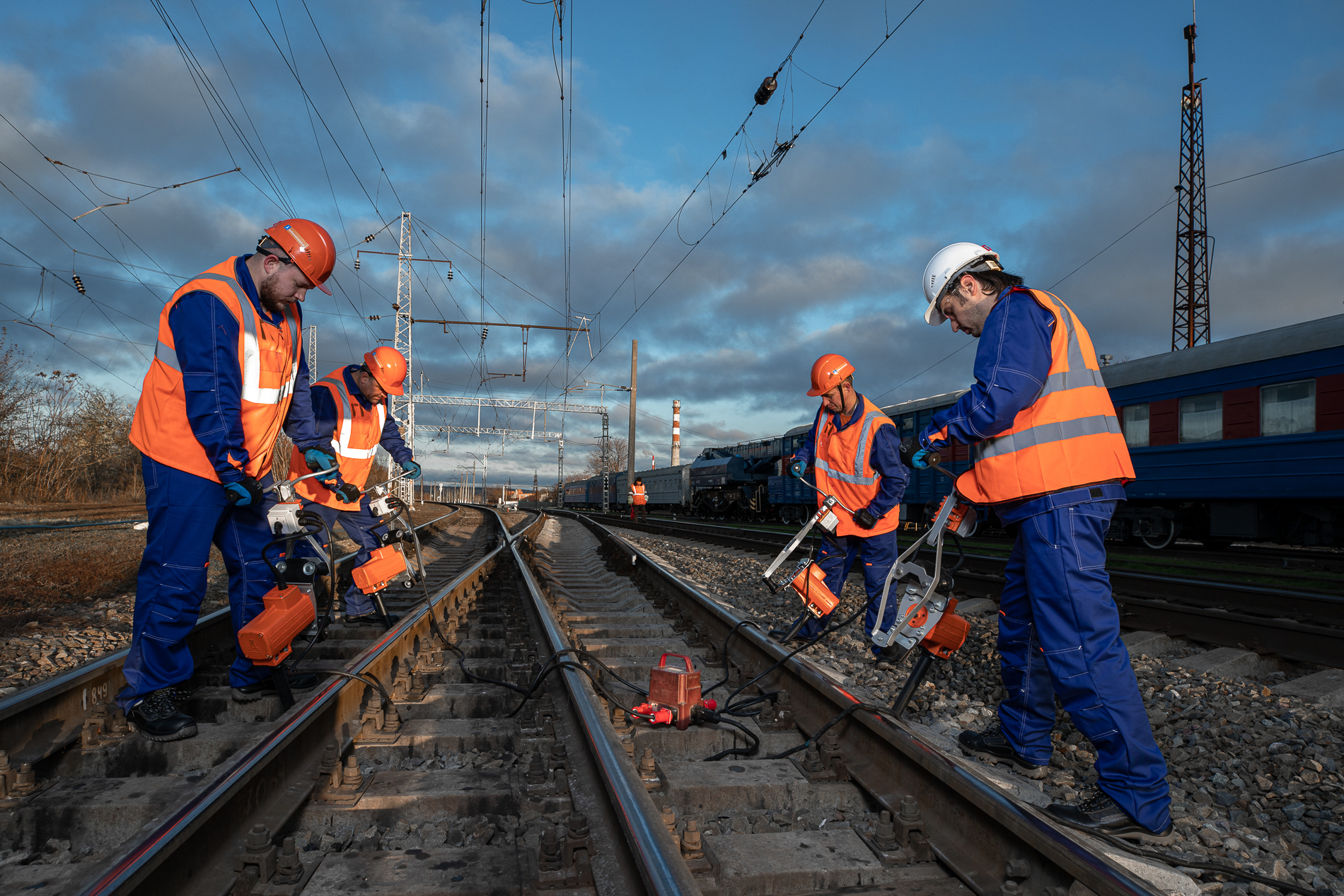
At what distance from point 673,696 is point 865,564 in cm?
226

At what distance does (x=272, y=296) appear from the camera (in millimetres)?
3508

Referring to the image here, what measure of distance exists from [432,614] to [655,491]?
37832 mm

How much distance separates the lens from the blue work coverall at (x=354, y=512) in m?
5.06

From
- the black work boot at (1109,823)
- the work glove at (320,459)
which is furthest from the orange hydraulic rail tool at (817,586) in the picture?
the work glove at (320,459)

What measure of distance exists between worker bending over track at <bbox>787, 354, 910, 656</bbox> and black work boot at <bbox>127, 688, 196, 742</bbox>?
11.1 ft

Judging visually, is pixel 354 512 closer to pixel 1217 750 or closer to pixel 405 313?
pixel 1217 750

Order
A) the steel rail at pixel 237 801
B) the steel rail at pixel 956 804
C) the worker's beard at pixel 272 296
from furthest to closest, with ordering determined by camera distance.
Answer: the worker's beard at pixel 272 296, the steel rail at pixel 956 804, the steel rail at pixel 237 801

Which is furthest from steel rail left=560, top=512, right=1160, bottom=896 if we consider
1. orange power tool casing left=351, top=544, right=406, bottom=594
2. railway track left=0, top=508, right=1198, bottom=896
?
orange power tool casing left=351, top=544, right=406, bottom=594

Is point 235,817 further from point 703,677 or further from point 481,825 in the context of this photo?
point 703,677

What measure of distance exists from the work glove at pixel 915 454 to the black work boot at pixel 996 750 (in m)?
1.12

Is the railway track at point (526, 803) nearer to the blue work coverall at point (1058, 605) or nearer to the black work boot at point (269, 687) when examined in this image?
the black work boot at point (269, 687)

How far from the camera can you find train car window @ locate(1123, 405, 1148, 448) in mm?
12031

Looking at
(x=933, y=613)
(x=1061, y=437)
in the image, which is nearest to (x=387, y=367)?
(x=933, y=613)

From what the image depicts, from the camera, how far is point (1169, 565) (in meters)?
9.05
